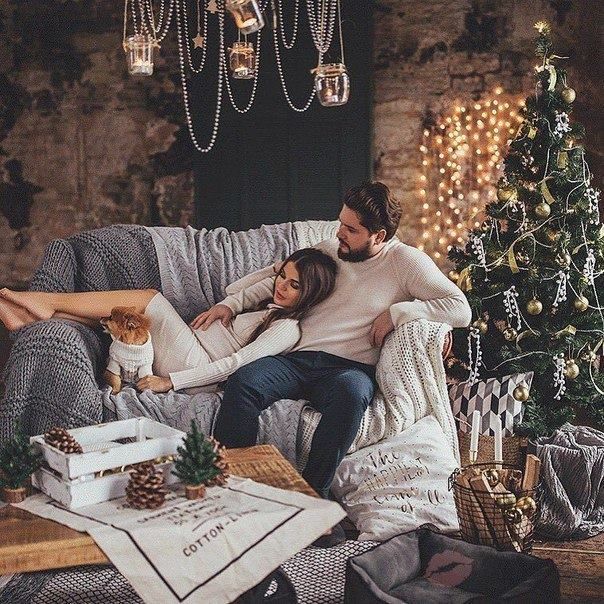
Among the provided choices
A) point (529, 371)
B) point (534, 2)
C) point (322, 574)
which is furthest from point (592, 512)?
point (534, 2)

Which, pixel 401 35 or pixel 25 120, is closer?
pixel 401 35

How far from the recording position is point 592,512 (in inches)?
142

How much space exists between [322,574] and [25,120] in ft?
16.1

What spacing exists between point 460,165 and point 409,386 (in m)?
3.01

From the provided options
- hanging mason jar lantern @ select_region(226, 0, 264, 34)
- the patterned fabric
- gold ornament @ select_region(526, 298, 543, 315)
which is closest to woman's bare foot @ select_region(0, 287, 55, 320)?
the patterned fabric

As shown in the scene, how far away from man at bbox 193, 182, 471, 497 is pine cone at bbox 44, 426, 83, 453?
1.13 m

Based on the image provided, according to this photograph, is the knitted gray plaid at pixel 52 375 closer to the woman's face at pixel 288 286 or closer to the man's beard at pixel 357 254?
the woman's face at pixel 288 286

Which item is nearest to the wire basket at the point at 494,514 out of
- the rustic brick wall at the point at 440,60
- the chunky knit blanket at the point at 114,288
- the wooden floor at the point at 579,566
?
the wooden floor at the point at 579,566

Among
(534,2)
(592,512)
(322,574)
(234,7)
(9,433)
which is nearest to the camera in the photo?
(234,7)

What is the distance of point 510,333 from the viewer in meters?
4.04

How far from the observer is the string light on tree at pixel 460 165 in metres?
6.12

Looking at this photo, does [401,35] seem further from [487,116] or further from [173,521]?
[173,521]

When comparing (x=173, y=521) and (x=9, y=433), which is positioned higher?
(x=173, y=521)

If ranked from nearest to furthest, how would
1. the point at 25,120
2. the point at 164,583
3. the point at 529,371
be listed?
the point at 164,583, the point at 529,371, the point at 25,120
